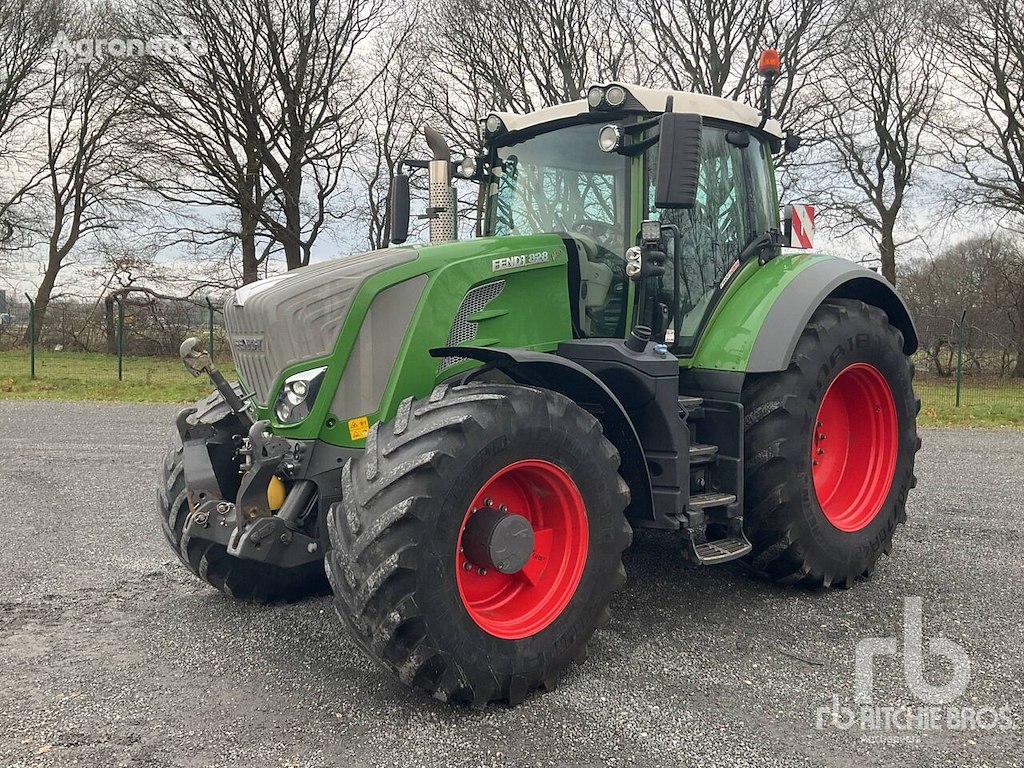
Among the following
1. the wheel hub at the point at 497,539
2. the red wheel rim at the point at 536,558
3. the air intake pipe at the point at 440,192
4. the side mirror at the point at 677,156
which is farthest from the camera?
the air intake pipe at the point at 440,192

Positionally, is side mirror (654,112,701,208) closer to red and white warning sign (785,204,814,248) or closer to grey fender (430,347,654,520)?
grey fender (430,347,654,520)

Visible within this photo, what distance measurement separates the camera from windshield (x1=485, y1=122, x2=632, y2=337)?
421 centimetres

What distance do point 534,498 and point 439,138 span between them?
6.28ft

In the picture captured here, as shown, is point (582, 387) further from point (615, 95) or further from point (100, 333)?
point (100, 333)

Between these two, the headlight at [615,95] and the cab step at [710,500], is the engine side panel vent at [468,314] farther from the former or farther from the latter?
the cab step at [710,500]

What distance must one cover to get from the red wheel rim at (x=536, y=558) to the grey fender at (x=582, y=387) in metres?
0.38

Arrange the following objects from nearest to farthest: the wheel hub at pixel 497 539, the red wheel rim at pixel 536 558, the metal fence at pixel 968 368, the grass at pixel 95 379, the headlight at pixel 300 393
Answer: the wheel hub at pixel 497 539, the red wheel rim at pixel 536 558, the headlight at pixel 300 393, the grass at pixel 95 379, the metal fence at pixel 968 368

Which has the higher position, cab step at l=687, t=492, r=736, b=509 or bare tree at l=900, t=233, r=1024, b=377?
bare tree at l=900, t=233, r=1024, b=377

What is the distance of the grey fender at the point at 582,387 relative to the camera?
3396 millimetres

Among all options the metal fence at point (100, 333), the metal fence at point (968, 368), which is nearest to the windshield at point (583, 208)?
the metal fence at point (968, 368)

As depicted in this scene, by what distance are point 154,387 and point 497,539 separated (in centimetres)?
1428

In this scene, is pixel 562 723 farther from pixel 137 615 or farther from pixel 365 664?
pixel 137 615

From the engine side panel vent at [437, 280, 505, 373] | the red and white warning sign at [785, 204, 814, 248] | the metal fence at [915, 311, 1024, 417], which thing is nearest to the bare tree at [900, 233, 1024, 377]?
the metal fence at [915, 311, 1024, 417]

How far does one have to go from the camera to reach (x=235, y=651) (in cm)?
368
